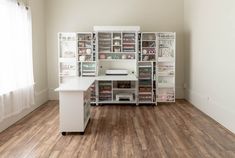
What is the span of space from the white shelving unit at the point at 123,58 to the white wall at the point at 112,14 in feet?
1.65

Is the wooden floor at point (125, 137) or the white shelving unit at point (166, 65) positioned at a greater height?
the white shelving unit at point (166, 65)

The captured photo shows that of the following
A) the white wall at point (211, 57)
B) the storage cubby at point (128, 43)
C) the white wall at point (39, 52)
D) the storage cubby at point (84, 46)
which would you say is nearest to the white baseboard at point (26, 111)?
the white wall at point (39, 52)

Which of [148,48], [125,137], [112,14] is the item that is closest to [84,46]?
[112,14]

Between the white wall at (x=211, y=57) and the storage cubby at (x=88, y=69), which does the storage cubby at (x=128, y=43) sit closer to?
the storage cubby at (x=88, y=69)

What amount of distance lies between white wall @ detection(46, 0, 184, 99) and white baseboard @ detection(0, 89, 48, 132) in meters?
1.43

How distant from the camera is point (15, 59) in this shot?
5.04 m

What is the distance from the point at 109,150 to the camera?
374cm

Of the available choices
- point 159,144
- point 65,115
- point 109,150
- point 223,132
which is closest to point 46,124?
point 65,115

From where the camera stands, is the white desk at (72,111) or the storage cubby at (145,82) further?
the storage cubby at (145,82)

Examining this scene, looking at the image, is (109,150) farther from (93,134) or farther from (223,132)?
(223,132)

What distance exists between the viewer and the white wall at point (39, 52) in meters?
6.43

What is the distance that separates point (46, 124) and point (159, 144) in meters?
2.27

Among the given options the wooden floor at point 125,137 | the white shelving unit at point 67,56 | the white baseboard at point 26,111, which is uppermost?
the white shelving unit at point 67,56

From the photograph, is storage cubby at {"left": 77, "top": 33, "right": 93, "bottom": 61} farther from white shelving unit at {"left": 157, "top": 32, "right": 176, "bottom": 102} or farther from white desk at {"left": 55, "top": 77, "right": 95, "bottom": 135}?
white desk at {"left": 55, "top": 77, "right": 95, "bottom": 135}
